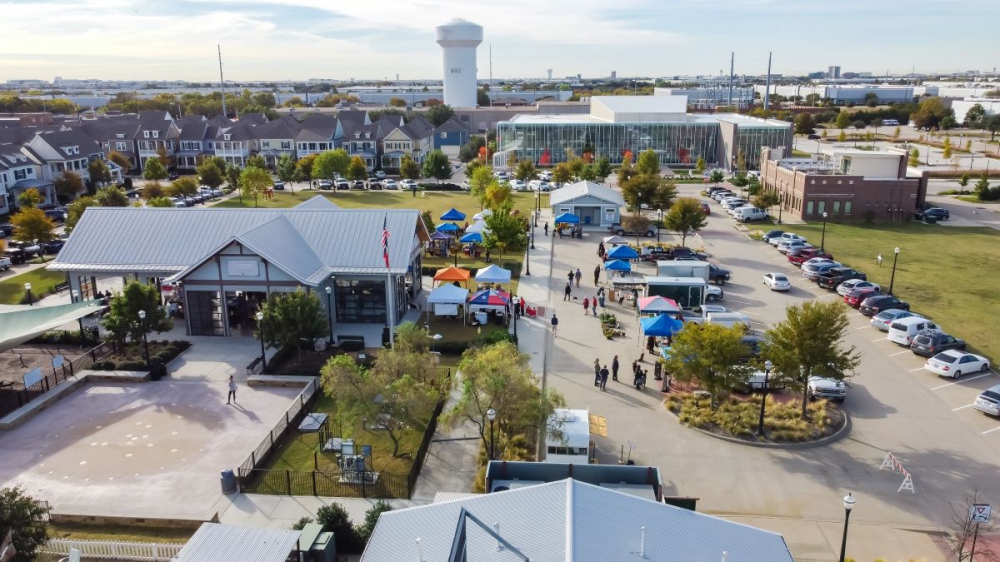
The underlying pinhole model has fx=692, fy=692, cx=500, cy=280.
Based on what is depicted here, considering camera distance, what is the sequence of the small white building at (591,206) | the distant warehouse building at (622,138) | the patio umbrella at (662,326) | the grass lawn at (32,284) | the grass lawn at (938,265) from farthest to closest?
the distant warehouse building at (622,138), the small white building at (591,206), the grass lawn at (32,284), the grass lawn at (938,265), the patio umbrella at (662,326)

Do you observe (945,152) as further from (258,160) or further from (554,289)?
(258,160)

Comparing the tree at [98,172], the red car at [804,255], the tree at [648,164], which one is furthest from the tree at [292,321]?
the tree at [98,172]

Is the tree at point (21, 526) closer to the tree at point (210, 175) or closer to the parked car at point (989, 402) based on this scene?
the parked car at point (989, 402)

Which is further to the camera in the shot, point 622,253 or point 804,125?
point 804,125

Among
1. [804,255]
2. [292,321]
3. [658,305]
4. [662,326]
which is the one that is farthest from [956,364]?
[292,321]

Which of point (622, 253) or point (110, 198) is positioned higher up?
point (110, 198)

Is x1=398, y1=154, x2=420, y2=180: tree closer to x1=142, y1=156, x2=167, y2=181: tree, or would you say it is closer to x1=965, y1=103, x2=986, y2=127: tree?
x1=142, y1=156, x2=167, y2=181: tree

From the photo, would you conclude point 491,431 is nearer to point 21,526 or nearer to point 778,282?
point 21,526
